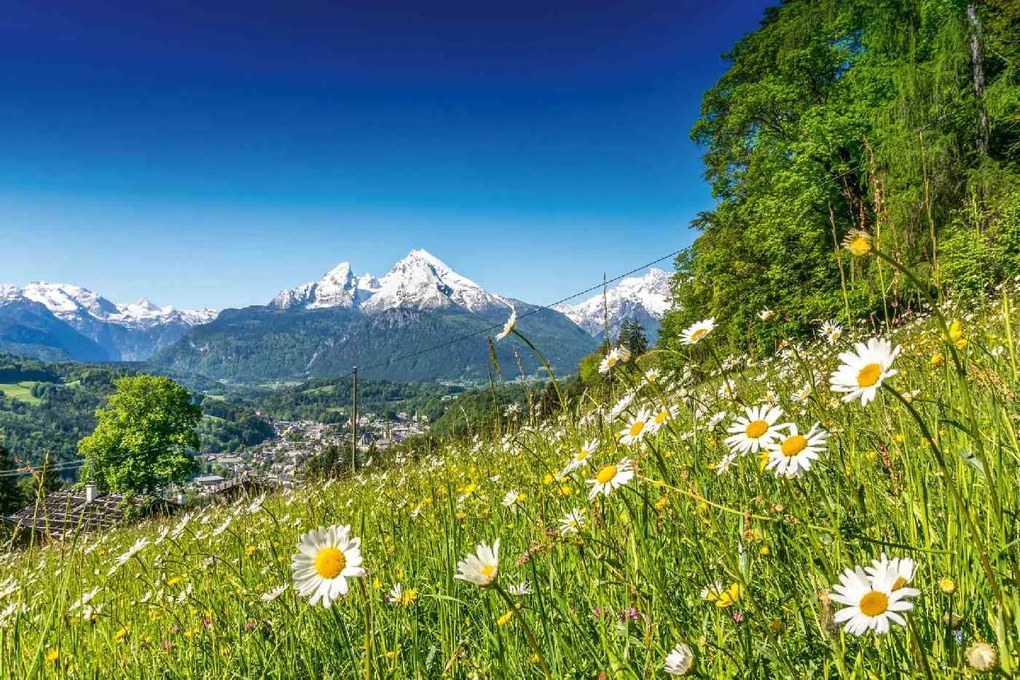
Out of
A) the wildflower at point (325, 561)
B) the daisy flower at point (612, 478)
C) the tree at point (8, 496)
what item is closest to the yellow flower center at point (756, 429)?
the daisy flower at point (612, 478)

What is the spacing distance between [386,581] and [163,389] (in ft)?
171

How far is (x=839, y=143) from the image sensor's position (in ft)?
52.2

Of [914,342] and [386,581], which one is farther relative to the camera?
[914,342]

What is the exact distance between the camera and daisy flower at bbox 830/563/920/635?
0.75 meters

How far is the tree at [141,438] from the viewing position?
1752 inches

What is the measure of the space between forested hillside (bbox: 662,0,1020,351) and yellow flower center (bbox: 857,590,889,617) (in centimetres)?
737

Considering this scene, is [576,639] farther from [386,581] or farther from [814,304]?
[814,304]

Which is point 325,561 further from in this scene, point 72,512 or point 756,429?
point 72,512

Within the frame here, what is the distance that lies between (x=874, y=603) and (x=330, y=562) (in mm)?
945

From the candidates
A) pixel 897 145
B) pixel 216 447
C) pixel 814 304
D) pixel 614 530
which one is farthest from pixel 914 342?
pixel 216 447

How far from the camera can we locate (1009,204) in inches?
388

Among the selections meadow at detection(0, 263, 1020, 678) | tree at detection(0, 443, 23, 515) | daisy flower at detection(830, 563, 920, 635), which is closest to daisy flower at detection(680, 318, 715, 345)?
meadow at detection(0, 263, 1020, 678)

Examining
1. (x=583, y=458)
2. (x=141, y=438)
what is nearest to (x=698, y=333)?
(x=583, y=458)

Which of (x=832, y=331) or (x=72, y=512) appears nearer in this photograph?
(x=832, y=331)
